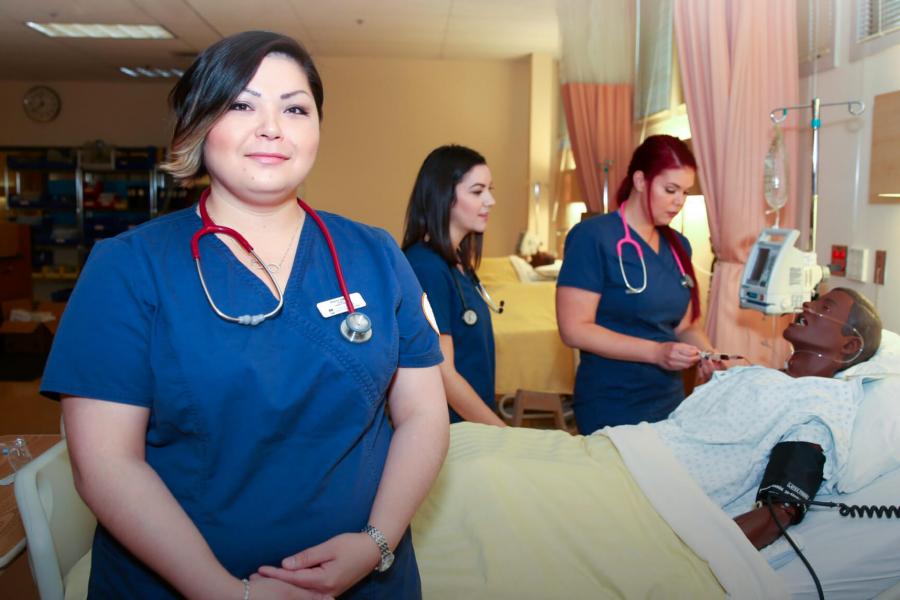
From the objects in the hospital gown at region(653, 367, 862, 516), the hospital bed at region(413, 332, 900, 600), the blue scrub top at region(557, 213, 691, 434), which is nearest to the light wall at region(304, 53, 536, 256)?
the blue scrub top at region(557, 213, 691, 434)

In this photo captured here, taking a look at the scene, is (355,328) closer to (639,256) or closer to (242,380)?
(242,380)

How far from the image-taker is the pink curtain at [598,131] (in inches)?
161

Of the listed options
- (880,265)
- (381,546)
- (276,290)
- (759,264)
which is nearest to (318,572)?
(381,546)

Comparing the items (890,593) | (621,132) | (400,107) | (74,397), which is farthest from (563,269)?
(400,107)

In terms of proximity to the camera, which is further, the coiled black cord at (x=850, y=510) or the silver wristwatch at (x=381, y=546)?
the coiled black cord at (x=850, y=510)

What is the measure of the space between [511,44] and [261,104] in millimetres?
6160

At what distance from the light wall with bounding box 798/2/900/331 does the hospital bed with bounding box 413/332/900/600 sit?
430 mm

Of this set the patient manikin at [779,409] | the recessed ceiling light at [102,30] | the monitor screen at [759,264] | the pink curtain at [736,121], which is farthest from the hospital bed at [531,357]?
the recessed ceiling light at [102,30]

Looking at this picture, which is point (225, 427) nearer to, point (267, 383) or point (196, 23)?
point (267, 383)

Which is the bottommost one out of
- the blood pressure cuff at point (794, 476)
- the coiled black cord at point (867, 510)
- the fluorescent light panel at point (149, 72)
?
the coiled black cord at point (867, 510)

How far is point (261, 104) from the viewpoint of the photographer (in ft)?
3.30

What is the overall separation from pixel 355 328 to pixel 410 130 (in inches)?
276

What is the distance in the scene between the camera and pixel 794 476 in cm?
163

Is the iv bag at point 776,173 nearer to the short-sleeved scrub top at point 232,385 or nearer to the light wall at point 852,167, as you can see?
the light wall at point 852,167
